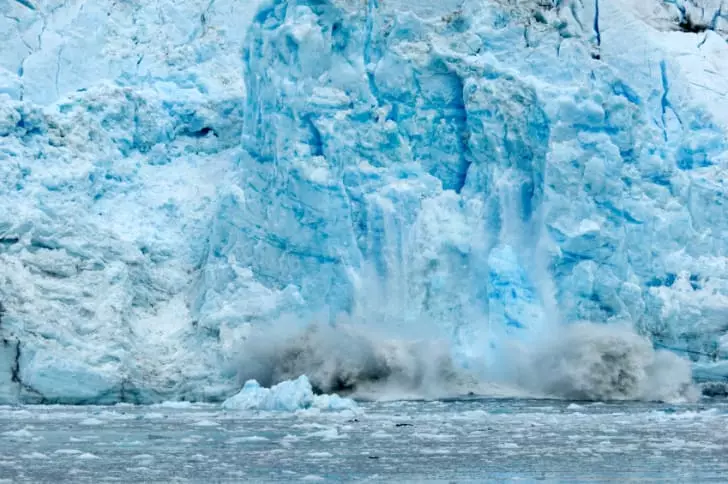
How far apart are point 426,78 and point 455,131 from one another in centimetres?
86

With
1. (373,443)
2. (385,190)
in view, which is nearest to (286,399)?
(373,443)

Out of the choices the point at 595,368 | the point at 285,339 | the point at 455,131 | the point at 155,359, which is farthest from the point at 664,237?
the point at 155,359

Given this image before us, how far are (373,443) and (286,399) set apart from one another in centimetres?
388

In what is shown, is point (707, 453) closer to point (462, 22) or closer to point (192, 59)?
point (462, 22)

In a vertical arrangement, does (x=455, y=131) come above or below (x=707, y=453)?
above

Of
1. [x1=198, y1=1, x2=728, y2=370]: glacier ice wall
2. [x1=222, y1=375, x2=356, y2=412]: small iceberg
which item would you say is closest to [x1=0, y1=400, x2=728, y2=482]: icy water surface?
[x1=222, y1=375, x2=356, y2=412]: small iceberg

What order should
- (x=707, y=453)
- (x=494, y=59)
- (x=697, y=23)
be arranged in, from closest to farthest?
(x=707, y=453)
(x=494, y=59)
(x=697, y=23)

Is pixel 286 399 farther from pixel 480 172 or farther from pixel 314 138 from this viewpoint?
pixel 480 172

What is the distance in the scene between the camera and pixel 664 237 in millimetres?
17828

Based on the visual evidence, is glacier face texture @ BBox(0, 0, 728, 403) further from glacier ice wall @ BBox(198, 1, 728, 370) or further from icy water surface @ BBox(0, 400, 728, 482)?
icy water surface @ BBox(0, 400, 728, 482)

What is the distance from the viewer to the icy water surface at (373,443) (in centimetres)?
976

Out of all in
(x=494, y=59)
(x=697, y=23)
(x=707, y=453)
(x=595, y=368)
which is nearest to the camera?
(x=707, y=453)

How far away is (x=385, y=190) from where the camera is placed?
1844cm

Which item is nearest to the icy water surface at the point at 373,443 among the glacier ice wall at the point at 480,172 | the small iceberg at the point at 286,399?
the small iceberg at the point at 286,399
